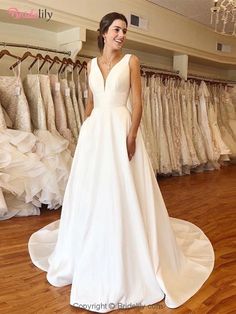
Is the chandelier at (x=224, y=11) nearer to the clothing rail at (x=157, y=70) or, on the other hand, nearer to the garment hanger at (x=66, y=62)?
the clothing rail at (x=157, y=70)

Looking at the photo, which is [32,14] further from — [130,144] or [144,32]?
[130,144]

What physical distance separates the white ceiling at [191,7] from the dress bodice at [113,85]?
2.91 metres

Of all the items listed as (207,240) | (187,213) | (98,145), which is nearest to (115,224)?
(98,145)

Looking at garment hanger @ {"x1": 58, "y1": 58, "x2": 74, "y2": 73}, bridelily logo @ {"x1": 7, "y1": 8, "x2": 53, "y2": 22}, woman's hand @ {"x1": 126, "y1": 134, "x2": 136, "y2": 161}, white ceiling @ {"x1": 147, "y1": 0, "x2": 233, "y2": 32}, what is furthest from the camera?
white ceiling @ {"x1": 147, "y1": 0, "x2": 233, "y2": 32}

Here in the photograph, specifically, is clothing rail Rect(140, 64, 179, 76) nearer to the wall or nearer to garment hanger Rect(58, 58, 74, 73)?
the wall

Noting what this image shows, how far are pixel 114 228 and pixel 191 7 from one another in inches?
148

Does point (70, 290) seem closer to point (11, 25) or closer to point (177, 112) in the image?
point (11, 25)

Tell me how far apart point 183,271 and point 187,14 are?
12.9 ft

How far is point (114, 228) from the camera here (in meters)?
1.60

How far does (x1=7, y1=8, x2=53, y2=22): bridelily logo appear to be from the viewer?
9.96 ft

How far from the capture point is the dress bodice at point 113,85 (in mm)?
1730

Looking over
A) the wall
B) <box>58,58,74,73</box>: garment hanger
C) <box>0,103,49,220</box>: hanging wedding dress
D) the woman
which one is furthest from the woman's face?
<box>58,58,74,73</box>: garment hanger

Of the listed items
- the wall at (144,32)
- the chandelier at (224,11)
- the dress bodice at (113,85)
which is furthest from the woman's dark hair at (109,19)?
the wall at (144,32)

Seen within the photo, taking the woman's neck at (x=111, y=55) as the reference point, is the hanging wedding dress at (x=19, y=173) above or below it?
below
